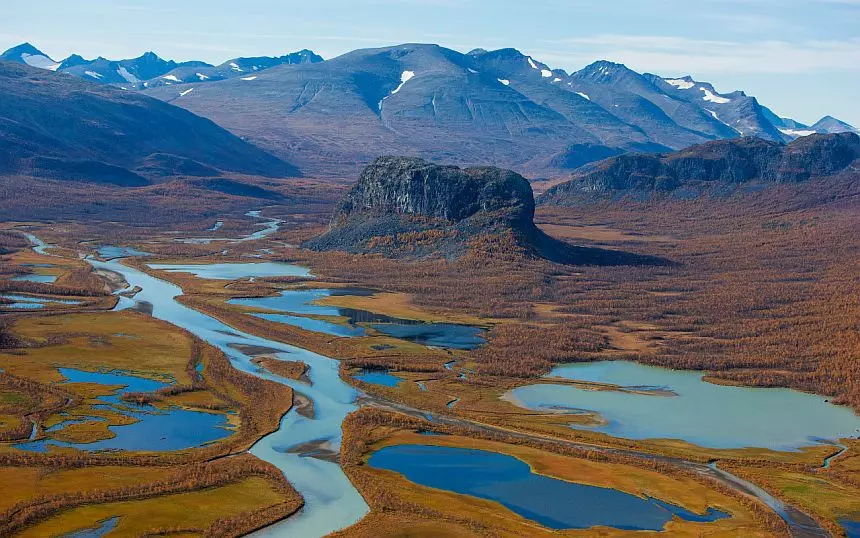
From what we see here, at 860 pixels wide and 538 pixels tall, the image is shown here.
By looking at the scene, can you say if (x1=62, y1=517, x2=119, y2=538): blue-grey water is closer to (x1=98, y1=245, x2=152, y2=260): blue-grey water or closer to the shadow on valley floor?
the shadow on valley floor

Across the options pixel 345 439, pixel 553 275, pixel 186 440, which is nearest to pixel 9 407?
pixel 186 440

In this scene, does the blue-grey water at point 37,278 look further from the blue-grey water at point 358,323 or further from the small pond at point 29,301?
the blue-grey water at point 358,323

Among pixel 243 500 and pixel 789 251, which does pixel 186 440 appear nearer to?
pixel 243 500

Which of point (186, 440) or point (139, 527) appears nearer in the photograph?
point (139, 527)

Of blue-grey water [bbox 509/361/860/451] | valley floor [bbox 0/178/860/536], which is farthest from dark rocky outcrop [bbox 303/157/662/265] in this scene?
blue-grey water [bbox 509/361/860/451]

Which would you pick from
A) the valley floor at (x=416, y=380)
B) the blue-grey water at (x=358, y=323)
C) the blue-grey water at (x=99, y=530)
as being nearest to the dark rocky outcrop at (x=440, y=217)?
the valley floor at (x=416, y=380)

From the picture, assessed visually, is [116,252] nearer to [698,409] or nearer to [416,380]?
[416,380]

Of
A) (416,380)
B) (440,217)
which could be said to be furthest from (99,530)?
(440,217)
